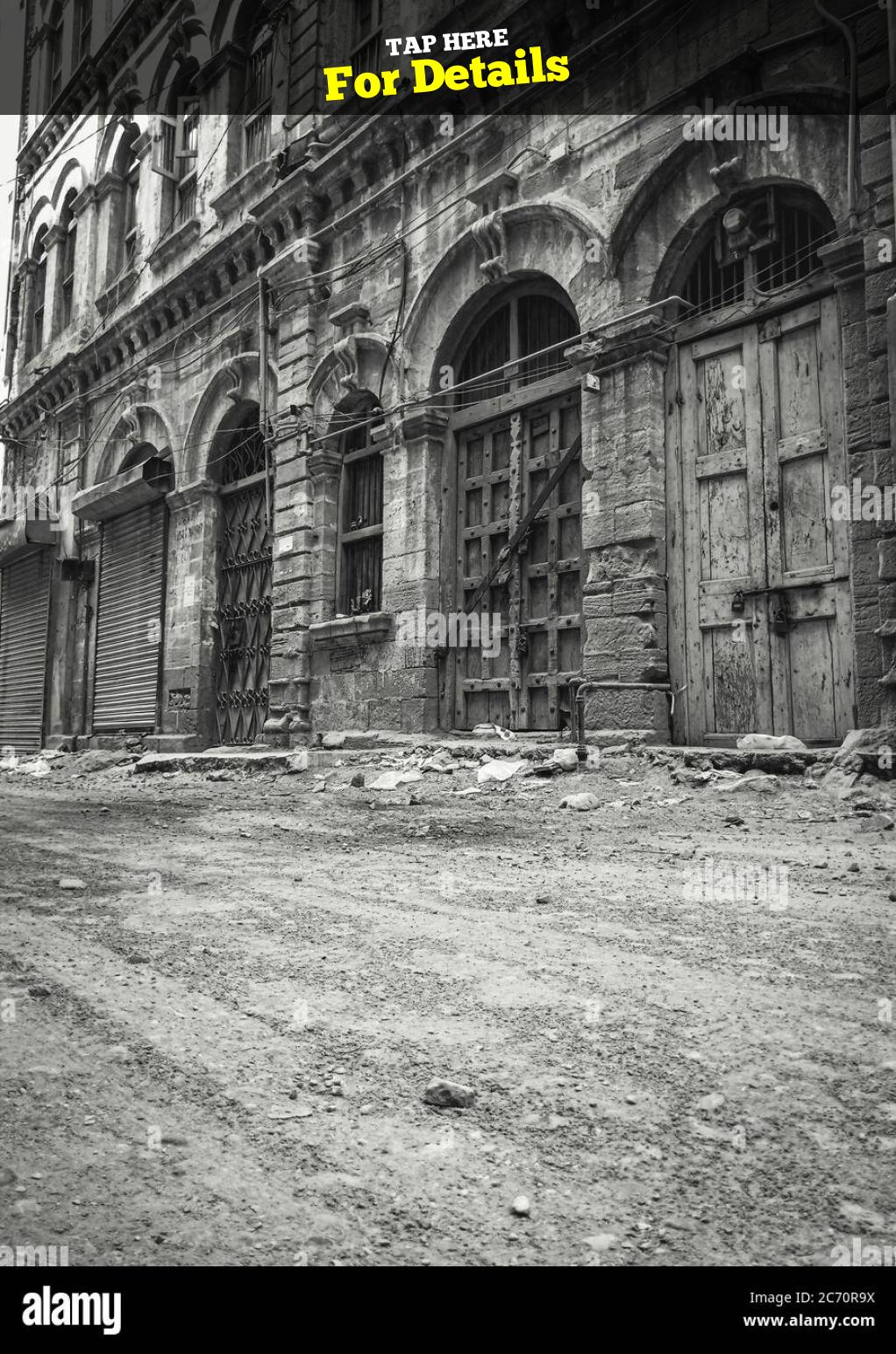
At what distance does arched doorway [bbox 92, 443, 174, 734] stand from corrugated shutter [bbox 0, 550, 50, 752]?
2.41 metres

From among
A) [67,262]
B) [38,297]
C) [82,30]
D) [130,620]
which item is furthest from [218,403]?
Result: [82,30]

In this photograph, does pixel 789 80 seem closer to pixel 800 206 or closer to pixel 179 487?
pixel 800 206

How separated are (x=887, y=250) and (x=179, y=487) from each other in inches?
402

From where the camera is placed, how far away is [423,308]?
9750mm

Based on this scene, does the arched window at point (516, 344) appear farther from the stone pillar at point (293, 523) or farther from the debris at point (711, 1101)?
the debris at point (711, 1101)

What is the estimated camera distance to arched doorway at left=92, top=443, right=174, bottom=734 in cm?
1420

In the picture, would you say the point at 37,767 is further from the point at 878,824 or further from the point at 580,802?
the point at 878,824

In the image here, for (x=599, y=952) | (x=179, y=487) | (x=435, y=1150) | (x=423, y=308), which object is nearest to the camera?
(x=435, y=1150)

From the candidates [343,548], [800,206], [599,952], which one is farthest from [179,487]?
[599,952]

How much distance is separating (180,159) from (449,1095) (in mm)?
16862

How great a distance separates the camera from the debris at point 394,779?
776 centimetres

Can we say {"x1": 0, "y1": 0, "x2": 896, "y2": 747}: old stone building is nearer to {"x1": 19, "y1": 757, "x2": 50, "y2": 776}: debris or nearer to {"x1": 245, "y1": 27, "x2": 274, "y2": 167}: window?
{"x1": 245, "y1": 27, "x2": 274, "y2": 167}: window

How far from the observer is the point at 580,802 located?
19.9ft

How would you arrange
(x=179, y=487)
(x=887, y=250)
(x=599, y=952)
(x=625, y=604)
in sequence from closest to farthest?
(x=599, y=952) → (x=887, y=250) → (x=625, y=604) → (x=179, y=487)
